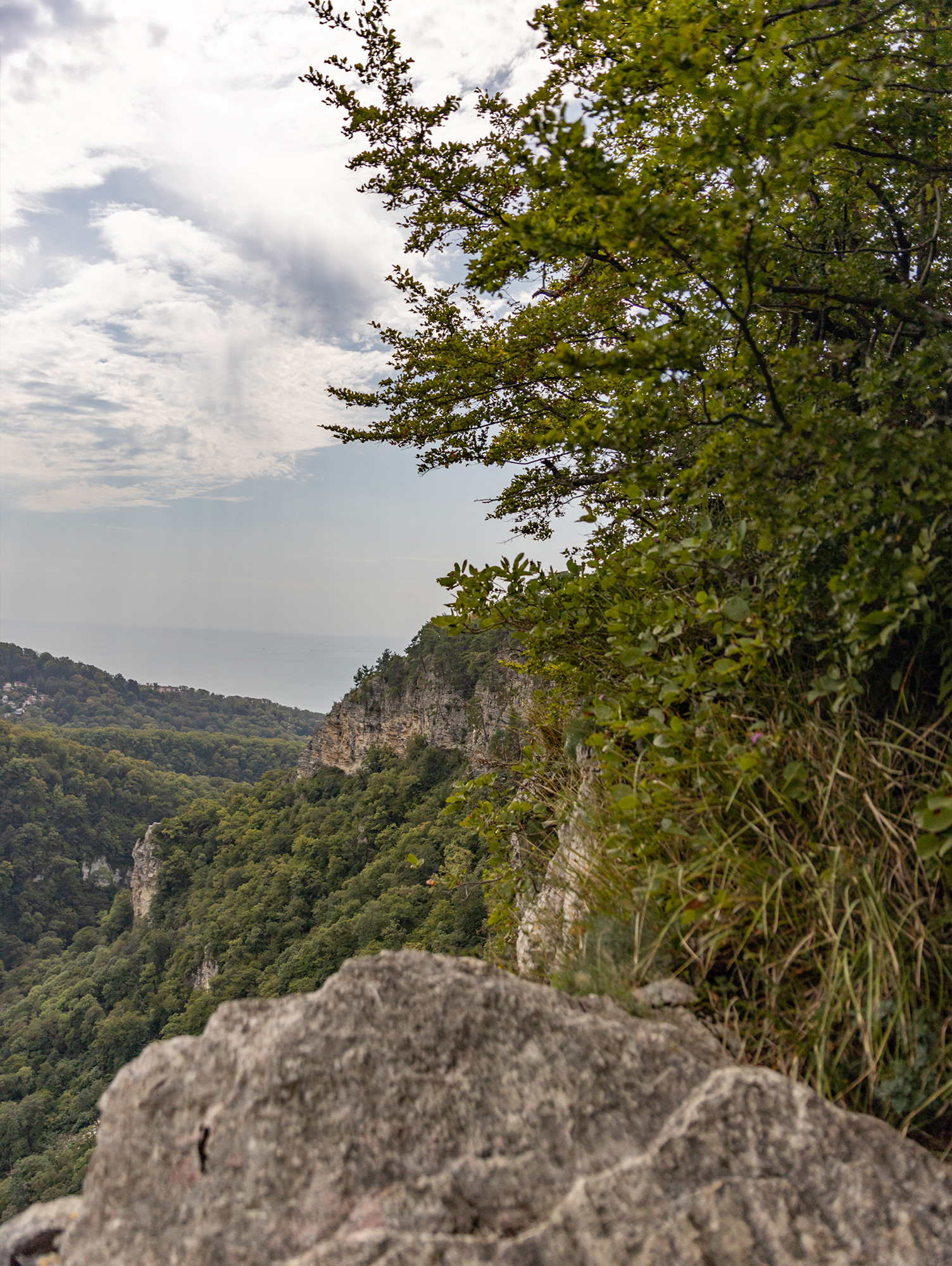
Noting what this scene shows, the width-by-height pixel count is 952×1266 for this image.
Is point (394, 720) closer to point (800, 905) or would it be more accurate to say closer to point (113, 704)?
point (800, 905)

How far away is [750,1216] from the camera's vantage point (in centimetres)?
128

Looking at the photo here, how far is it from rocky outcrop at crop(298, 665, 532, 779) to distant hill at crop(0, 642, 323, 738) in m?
73.2

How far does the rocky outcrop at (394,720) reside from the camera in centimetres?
4188

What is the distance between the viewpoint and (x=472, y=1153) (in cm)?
139

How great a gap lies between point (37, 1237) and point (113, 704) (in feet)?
465

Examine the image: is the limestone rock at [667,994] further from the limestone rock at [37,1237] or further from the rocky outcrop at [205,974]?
the rocky outcrop at [205,974]

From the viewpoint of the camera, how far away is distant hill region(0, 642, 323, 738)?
121375 millimetres

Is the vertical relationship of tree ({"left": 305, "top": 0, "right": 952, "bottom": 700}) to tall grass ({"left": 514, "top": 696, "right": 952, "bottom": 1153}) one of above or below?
above

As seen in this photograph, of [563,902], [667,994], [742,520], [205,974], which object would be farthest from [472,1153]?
[205,974]

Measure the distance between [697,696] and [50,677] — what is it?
149 meters

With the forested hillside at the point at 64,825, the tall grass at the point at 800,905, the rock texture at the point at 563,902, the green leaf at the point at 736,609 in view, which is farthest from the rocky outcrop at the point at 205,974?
the green leaf at the point at 736,609

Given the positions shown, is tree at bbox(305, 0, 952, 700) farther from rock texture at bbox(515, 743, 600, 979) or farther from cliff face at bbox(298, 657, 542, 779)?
cliff face at bbox(298, 657, 542, 779)

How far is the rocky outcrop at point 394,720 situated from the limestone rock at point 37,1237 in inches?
1287

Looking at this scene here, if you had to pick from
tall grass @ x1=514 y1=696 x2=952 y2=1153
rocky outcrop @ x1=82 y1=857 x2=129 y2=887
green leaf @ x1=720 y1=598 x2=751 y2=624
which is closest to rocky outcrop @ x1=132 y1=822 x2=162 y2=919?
rocky outcrop @ x1=82 y1=857 x2=129 y2=887
